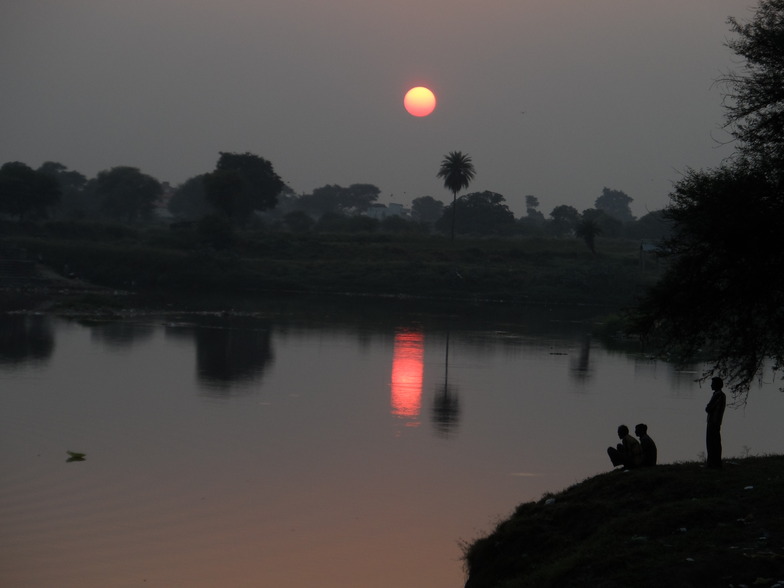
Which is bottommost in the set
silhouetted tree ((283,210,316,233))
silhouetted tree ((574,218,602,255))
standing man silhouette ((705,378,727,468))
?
standing man silhouette ((705,378,727,468))

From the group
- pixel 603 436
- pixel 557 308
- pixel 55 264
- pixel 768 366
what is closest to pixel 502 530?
pixel 603 436

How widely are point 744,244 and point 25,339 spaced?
3894 cm

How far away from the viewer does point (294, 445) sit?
27531 millimetres

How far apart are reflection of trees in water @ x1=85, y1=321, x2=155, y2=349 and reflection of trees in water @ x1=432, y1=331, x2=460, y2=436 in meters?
17.4

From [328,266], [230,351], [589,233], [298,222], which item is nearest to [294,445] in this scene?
[230,351]

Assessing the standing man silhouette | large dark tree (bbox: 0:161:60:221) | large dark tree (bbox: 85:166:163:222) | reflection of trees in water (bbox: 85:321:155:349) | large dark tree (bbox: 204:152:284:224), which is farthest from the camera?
large dark tree (bbox: 85:166:163:222)

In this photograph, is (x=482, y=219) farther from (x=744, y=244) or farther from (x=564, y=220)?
(x=744, y=244)

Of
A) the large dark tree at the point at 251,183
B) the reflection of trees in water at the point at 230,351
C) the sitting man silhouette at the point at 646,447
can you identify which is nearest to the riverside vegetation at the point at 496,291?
the sitting man silhouette at the point at 646,447

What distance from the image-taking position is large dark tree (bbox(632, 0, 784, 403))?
17.8m

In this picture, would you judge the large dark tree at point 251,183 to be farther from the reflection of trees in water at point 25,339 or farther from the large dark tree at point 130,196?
the reflection of trees in water at point 25,339

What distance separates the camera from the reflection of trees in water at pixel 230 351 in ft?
131

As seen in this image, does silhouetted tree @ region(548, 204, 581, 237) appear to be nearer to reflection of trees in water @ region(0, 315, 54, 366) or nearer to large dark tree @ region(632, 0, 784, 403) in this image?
reflection of trees in water @ region(0, 315, 54, 366)

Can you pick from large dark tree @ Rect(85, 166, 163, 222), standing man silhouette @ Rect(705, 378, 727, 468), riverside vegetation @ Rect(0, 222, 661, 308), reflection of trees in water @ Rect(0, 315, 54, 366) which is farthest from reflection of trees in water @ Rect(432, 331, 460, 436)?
large dark tree @ Rect(85, 166, 163, 222)

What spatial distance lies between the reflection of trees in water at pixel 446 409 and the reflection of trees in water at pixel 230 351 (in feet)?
24.4
